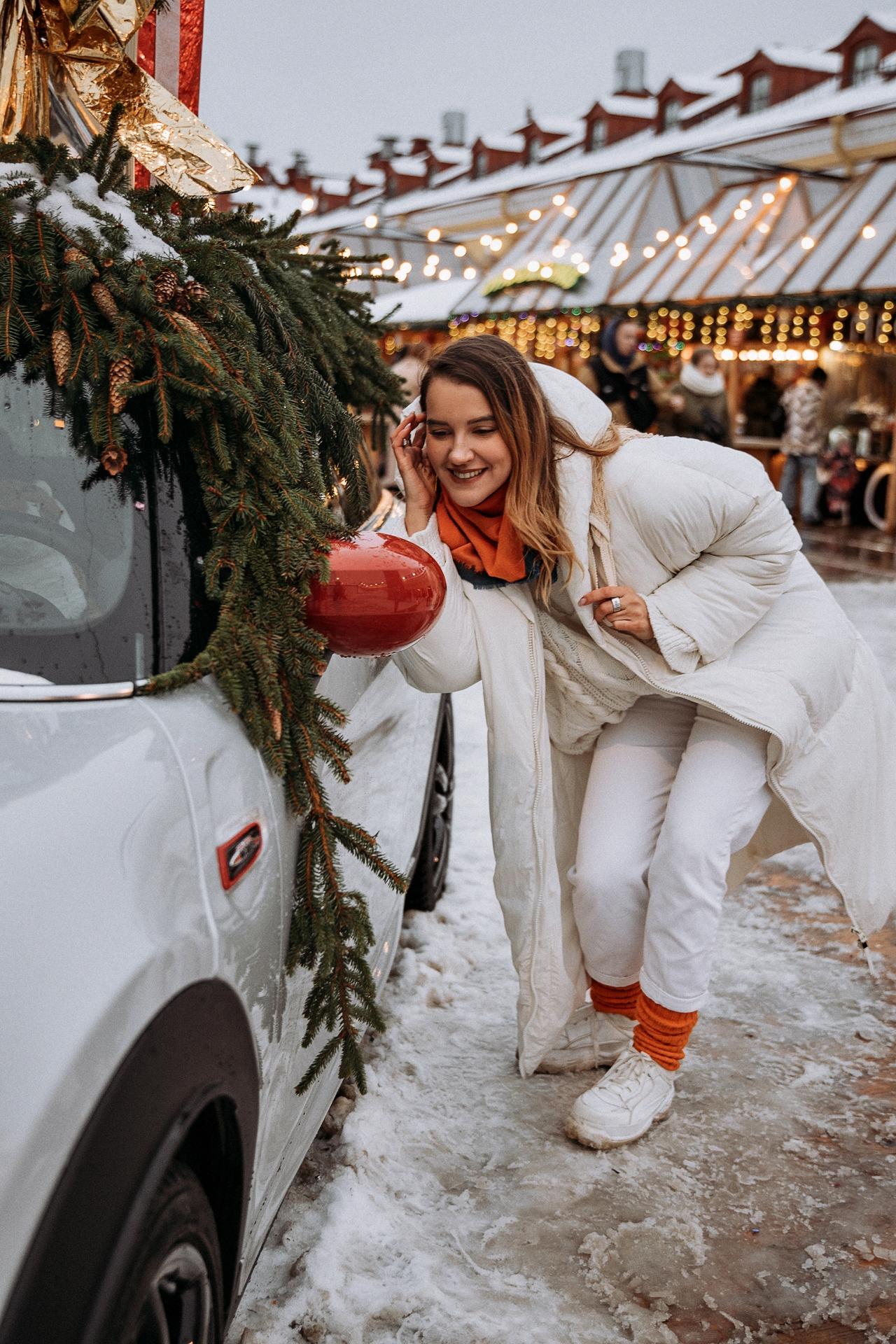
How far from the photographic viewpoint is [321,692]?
87.7 inches

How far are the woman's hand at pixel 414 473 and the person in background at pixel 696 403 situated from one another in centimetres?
930

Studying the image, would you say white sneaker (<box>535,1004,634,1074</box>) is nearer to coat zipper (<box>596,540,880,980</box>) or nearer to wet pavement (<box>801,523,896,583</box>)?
coat zipper (<box>596,540,880,980</box>)

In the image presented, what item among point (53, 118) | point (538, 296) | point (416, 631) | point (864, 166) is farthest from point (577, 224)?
point (416, 631)

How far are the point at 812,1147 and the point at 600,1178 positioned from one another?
1.73 ft

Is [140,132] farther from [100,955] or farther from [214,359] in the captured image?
A: [100,955]

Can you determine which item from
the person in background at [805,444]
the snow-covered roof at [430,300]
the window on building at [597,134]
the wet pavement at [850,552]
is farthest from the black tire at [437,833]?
the window on building at [597,134]

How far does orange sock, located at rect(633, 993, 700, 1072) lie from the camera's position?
2.88 meters

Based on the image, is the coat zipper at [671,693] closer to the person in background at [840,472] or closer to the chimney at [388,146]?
the person in background at [840,472]

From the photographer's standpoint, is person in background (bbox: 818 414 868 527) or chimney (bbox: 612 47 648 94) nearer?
person in background (bbox: 818 414 868 527)

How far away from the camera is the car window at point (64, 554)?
5.92 ft

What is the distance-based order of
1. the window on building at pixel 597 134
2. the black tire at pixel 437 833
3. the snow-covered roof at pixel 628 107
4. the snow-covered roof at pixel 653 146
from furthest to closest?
the window on building at pixel 597 134 → the snow-covered roof at pixel 628 107 → the snow-covered roof at pixel 653 146 → the black tire at pixel 437 833

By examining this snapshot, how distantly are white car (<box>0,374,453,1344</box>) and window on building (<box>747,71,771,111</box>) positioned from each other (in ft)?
88.3

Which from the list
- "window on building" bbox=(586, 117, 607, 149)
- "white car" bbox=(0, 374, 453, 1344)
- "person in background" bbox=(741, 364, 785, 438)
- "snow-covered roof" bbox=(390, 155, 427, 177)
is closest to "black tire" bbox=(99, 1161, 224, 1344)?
"white car" bbox=(0, 374, 453, 1344)

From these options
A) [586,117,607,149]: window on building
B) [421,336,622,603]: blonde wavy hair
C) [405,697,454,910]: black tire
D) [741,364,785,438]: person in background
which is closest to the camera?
[421,336,622,603]: blonde wavy hair
